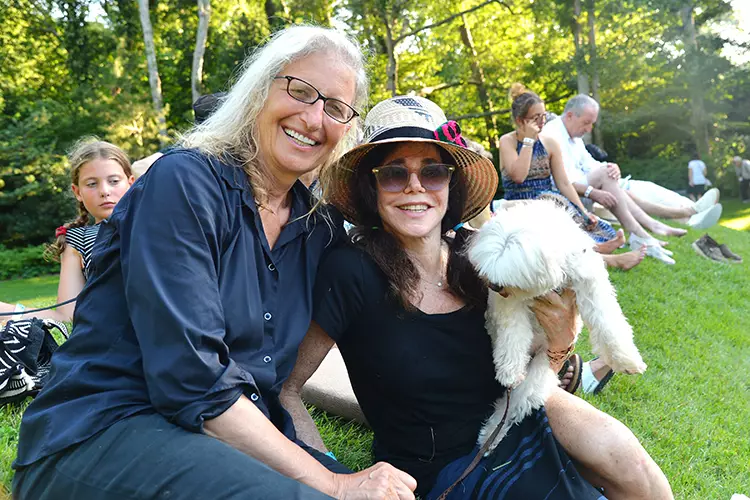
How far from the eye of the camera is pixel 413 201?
7.18ft

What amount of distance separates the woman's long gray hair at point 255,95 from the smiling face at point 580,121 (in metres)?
5.66

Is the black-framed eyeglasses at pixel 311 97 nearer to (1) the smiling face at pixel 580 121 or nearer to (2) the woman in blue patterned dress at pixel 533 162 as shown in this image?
(2) the woman in blue patterned dress at pixel 533 162

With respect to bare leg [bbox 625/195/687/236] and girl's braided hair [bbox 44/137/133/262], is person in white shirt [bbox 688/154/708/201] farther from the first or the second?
girl's braided hair [bbox 44/137/133/262]

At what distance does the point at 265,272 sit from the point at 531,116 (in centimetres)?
453

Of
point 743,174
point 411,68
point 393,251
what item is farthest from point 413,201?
point 743,174

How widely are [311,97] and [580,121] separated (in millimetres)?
5876

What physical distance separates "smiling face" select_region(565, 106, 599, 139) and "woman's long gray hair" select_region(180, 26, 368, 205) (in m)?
5.66

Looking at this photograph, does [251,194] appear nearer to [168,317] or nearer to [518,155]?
[168,317]

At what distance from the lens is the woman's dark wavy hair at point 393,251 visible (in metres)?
2.13

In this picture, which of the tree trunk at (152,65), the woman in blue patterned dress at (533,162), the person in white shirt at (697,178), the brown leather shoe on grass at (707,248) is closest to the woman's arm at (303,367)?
the woman in blue patterned dress at (533,162)

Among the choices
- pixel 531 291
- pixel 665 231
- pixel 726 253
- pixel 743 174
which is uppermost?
pixel 531 291

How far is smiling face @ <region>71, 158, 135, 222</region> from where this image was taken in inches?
161

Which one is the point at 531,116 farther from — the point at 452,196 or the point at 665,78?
the point at 665,78

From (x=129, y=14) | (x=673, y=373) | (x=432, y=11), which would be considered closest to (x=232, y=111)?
(x=673, y=373)
